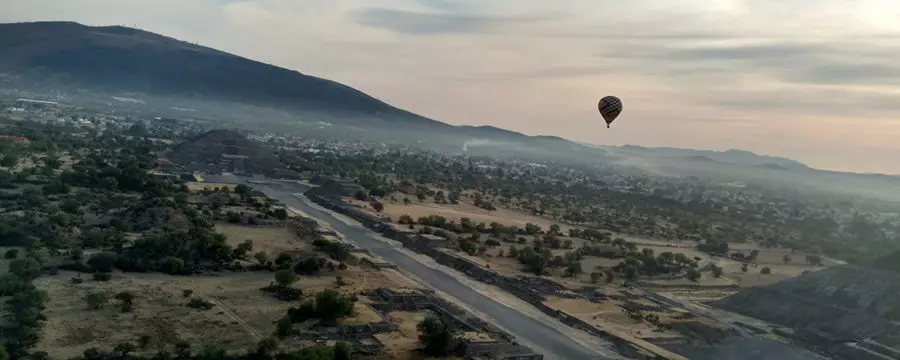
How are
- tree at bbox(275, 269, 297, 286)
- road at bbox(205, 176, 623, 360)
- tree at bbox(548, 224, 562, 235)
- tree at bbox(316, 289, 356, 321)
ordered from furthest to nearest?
1. tree at bbox(548, 224, 562, 235)
2. tree at bbox(275, 269, 297, 286)
3. road at bbox(205, 176, 623, 360)
4. tree at bbox(316, 289, 356, 321)

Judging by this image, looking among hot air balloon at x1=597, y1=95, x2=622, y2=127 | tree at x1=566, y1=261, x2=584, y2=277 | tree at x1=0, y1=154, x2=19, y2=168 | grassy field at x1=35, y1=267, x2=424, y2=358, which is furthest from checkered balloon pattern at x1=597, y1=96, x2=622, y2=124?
tree at x1=0, y1=154, x2=19, y2=168

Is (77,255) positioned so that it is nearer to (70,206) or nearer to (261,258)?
(261,258)

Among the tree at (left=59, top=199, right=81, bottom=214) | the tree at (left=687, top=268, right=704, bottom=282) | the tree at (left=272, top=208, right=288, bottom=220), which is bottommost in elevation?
the tree at (left=59, top=199, right=81, bottom=214)

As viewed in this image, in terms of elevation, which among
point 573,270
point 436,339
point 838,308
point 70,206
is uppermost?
point 838,308

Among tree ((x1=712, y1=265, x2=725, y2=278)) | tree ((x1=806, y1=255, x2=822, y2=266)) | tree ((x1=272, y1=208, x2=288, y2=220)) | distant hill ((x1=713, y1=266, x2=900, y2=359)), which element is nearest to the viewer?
distant hill ((x1=713, y1=266, x2=900, y2=359))

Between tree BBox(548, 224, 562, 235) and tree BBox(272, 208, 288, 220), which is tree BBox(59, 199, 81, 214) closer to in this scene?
tree BBox(272, 208, 288, 220)

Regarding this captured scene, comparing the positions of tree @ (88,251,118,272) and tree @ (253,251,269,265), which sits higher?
tree @ (253,251,269,265)

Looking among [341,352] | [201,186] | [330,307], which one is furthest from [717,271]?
[201,186]
